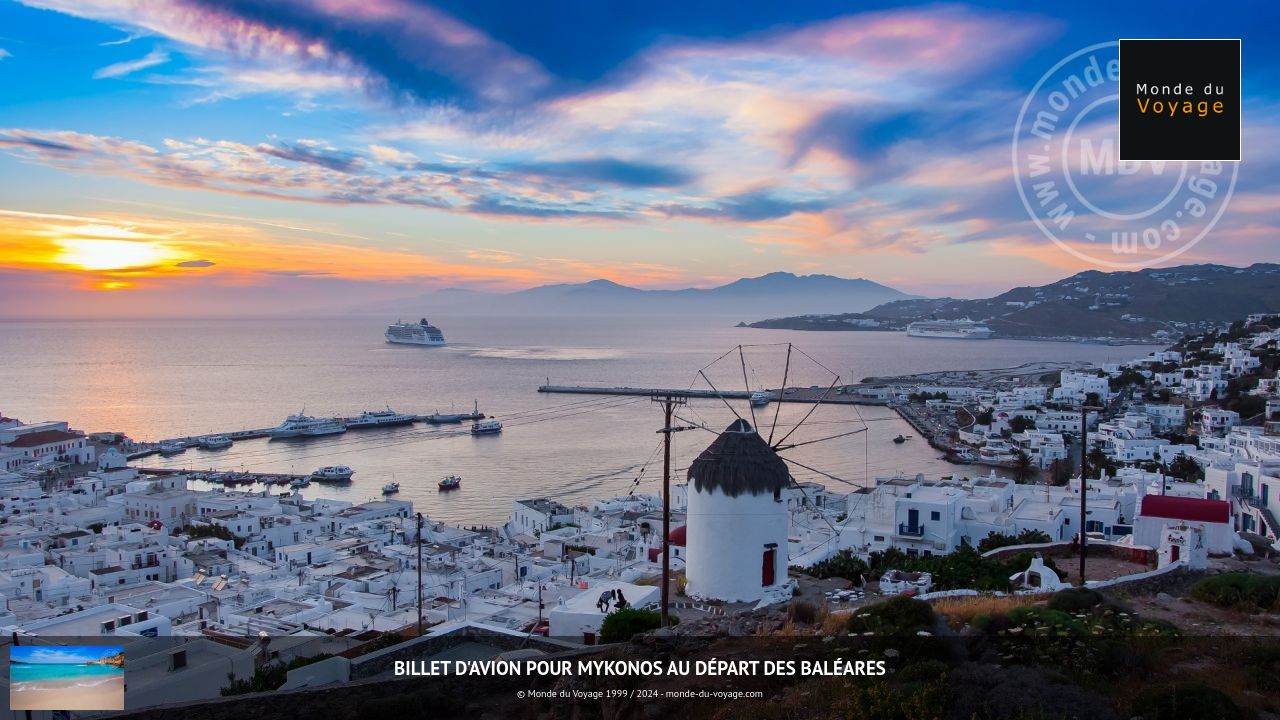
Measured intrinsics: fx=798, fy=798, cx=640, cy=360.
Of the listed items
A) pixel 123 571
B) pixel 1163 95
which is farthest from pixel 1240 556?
pixel 123 571

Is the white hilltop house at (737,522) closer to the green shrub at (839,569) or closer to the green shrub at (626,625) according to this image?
the green shrub at (626,625)

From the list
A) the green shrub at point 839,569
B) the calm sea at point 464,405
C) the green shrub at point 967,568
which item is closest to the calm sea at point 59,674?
A: the green shrub at point 839,569

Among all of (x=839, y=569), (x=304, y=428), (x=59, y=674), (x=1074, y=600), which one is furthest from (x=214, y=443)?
(x=1074, y=600)

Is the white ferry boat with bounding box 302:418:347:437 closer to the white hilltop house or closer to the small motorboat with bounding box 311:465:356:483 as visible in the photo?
the small motorboat with bounding box 311:465:356:483

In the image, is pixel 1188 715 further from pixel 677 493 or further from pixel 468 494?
pixel 468 494

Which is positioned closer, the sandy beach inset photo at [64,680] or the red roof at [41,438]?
the sandy beach inset photo at [64,680]

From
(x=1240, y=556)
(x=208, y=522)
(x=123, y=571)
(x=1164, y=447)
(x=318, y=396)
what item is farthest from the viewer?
(x=318, y=396)

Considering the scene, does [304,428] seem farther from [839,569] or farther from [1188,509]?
[1188,509]
